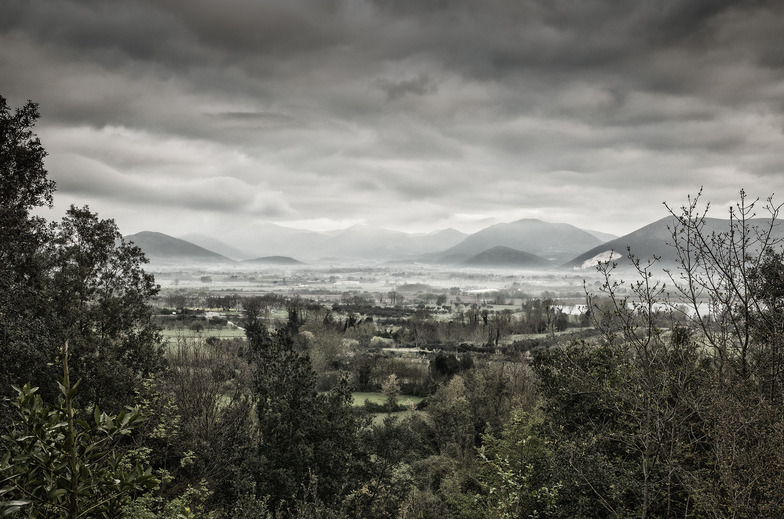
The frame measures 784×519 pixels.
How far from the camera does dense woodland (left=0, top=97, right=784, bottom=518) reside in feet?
27.8

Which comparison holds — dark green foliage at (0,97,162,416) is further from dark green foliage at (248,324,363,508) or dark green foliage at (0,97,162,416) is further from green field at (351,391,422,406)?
green field at (351,391,422,406)

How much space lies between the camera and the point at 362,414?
92.5 feet

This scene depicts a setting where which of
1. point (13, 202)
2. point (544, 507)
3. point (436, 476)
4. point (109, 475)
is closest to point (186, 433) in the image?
point (13, 202)

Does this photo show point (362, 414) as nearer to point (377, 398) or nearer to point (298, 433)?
point (298, 433)

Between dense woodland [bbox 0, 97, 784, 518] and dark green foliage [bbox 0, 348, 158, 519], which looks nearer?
dark green foliage [bbox 0, 348, 158, 519]

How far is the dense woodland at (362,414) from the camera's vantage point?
8.47 m

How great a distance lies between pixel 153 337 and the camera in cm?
2033

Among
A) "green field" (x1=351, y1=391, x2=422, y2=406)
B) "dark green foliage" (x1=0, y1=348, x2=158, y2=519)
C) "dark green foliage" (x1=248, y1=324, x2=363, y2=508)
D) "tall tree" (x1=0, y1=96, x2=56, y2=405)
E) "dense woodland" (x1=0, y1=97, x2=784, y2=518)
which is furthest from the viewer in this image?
"green field" (x1=351, y1=391, x2=422, y2=406)

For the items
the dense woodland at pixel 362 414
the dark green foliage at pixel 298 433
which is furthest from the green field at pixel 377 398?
the dark green foliage at pixel 298 433

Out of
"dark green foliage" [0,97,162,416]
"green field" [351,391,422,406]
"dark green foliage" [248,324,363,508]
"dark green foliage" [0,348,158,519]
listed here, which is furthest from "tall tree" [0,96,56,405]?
"green field" [351,391,422,406]

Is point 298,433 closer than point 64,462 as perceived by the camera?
No

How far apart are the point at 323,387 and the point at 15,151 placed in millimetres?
42701

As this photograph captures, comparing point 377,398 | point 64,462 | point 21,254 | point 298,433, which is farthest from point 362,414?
point 64,462

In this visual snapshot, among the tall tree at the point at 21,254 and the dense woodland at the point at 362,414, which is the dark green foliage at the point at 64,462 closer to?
the dense woodland at the point at 362,414
